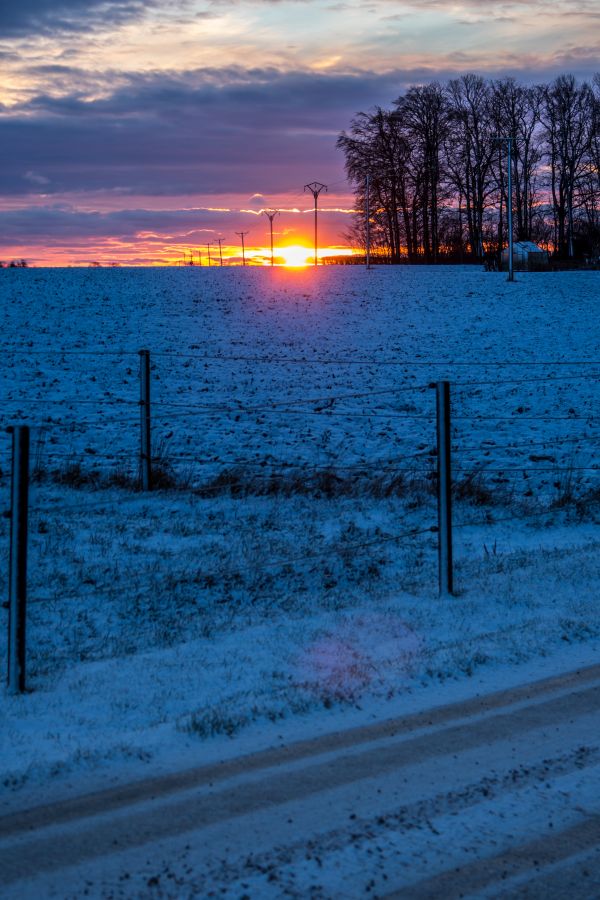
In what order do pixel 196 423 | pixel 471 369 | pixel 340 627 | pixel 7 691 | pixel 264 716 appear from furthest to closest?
1. pixel 471 369
2. pixel 196 423
3. pixel 340 627
4. pixel 7 691
5. pixel 264 716

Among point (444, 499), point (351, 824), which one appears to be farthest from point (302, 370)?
point (351, 824)

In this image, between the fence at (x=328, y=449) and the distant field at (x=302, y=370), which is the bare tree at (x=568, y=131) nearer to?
the distant field at (x=302, y=370)

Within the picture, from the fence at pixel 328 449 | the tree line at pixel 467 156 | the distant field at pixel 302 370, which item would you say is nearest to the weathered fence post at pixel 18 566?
the fence at pixel 328 449

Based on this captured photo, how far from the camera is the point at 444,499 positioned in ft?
24.0

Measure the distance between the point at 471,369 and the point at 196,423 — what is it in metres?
10.2

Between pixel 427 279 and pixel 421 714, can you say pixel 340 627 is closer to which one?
pixel 421 714

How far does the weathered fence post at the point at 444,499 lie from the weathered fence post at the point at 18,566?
327 cm

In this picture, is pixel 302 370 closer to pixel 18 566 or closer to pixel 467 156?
pixel 18 566

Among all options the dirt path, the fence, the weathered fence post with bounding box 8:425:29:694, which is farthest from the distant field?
the dirt path

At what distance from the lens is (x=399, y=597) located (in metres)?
7.34

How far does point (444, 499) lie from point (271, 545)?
219cm

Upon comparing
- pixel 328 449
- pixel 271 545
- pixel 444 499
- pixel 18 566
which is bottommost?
pixel 271 545

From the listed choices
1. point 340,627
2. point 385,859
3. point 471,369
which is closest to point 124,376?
point 471,369

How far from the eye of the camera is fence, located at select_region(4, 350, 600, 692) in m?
7.40
